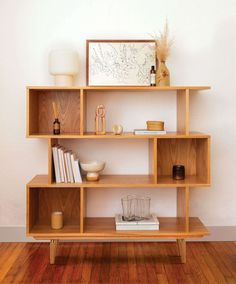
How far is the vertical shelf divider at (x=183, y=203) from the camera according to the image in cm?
275

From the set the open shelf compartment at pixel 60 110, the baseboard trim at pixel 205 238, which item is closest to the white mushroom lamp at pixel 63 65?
the open shelf compartment at pixel 60 110

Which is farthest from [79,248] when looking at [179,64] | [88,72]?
[179,64]

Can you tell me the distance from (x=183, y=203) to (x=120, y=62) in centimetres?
113

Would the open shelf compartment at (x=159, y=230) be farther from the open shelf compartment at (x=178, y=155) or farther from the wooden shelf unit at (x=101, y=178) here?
the open shelf compartment at (x=178, y=155)

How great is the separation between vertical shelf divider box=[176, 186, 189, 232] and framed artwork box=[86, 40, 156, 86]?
834 mm

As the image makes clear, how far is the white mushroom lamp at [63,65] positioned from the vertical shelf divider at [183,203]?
1104mm

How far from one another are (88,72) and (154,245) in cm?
141

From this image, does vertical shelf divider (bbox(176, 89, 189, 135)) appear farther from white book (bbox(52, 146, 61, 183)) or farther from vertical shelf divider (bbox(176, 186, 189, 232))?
white book (bbox(52, 146, 61, 183))

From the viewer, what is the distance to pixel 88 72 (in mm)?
3049

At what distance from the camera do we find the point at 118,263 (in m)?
2.78

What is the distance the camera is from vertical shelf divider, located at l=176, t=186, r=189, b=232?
2755 millimetres

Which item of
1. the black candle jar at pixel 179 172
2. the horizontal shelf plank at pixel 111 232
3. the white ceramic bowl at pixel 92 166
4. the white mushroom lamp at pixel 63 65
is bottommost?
the horizontal shelf plank at pixel 111 232

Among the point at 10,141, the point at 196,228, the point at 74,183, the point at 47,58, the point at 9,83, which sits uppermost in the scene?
the point at 47,58

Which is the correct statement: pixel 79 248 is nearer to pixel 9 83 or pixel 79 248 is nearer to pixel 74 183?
pixel 74 183
